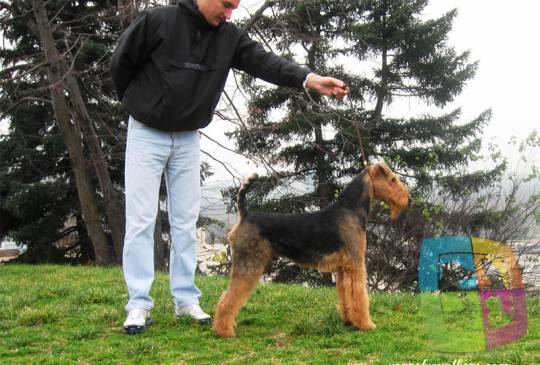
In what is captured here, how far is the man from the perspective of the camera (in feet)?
13.3

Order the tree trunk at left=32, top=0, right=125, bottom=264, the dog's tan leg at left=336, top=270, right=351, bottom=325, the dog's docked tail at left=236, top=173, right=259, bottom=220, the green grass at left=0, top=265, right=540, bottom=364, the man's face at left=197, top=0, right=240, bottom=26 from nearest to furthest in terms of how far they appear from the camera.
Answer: the green grass at left=0, top=265, right=540, bottom=364, the man's face at left=197, top=0, right=240, bottom=26, the dog's tan leg at left=336, top=270, right=351, bottom=325, the dog's docked tail at left=236, top=173, right=259, bottom=220, the tree trunk at left=32, top=0, right=125, bottom=264

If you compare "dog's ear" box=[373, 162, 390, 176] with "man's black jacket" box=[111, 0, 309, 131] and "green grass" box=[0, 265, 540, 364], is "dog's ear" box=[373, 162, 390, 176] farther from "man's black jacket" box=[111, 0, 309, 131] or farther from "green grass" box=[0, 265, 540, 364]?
"green grass" box=[0, 265, 540, 364]

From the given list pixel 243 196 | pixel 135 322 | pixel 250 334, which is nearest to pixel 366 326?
pixel 250 334

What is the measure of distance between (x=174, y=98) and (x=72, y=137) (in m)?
10.5

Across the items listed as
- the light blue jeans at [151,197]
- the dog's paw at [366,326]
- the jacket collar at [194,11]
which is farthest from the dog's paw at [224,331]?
the jacket collar at [194,11]

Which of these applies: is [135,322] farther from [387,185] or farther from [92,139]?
[92,139]

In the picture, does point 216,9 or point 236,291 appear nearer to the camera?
point 216,9

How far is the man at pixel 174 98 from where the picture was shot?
4.05 metres

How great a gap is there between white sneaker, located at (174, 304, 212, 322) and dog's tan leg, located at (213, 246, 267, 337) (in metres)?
0.36

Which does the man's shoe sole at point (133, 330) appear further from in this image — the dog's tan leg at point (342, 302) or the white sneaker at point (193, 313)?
the dog's tan leg at point (342, 302)

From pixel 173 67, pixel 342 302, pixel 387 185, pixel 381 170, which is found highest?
pixel 173 67

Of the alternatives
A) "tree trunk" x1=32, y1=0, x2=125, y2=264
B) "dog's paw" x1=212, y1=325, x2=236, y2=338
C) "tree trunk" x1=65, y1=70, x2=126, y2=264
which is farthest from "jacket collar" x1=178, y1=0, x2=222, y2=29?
"tree trunk" x1=65, y1=70, x2=126, y2=264

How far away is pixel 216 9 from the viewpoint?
4031 millimetres

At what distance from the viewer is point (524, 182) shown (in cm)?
1106
